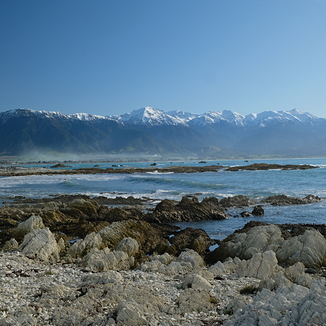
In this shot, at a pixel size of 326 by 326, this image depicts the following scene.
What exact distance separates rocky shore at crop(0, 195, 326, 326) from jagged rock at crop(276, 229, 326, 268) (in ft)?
0.15

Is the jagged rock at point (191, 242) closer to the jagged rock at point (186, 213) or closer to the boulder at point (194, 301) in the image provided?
the jagged rock at point (186, 213)

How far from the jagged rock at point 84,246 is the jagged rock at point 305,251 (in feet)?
31.2

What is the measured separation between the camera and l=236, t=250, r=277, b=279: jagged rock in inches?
499

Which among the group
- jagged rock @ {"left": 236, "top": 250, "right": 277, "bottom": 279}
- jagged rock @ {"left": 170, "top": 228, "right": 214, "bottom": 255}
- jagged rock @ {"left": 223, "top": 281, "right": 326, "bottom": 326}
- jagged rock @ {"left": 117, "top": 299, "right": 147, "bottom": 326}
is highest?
jagged rock @ {"left": 223, "top": 281, "right": 326, "bottom": 326}

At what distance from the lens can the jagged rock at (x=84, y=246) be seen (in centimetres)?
1628

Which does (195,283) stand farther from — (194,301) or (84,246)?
(84,246)

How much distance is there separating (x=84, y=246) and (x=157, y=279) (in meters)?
6.44

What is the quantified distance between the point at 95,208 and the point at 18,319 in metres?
20.6

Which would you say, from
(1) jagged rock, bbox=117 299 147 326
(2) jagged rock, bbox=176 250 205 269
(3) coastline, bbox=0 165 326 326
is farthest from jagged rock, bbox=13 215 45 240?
(1) jagged rock, bbox=117 299 147 326

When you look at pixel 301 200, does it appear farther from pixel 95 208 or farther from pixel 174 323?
pixel 174 323

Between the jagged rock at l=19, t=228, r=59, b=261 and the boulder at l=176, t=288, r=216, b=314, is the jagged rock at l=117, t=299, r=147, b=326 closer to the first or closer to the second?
the boulder at l=176, t=288, r=216, b=314

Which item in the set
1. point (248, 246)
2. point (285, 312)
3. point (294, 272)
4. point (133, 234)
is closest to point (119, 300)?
point (285, 312)

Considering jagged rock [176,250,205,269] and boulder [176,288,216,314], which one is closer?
boulder [176,288,216,314]

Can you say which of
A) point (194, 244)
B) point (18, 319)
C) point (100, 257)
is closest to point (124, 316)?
point (18, 319)
